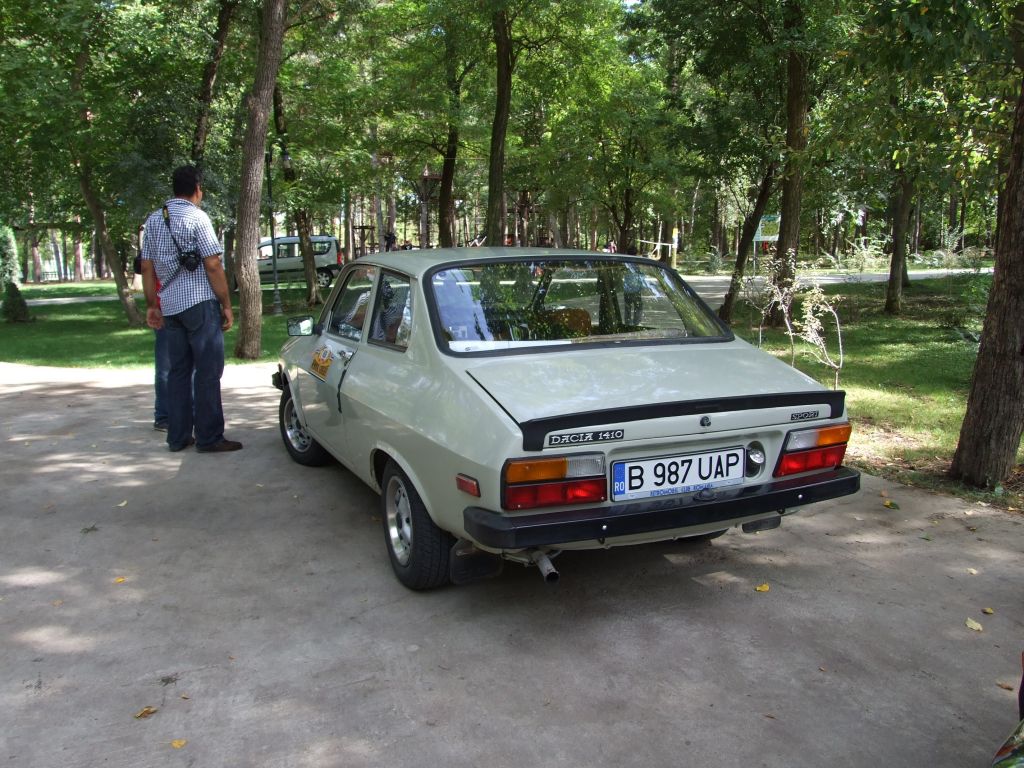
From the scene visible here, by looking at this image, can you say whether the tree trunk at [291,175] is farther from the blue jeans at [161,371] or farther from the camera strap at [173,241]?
the camera strap at [173,241]

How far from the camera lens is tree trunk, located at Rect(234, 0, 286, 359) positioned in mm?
10086

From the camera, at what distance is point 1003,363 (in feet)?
16.3

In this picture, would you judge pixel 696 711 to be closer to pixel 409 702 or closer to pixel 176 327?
Answer: pixel 409 702

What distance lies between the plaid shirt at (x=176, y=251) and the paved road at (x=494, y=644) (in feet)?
5.00

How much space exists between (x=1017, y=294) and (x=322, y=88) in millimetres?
16824

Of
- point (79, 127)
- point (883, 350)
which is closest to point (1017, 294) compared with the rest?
point (883, 350)

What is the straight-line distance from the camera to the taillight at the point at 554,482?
2895mm

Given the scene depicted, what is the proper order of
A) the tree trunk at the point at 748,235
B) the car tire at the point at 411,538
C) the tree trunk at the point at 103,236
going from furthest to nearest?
the tree trunk at the point at 103,236 < the tree trunk at the point at 748,235 < the car tire at the point at 411,538

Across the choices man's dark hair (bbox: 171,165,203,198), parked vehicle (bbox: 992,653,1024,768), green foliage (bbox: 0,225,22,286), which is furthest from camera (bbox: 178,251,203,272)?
green foliage (bbox: 0,225,22,286)

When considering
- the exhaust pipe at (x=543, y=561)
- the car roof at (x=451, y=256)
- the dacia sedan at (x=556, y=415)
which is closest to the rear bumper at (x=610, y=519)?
the dacia sedan at (x=556, y=415)

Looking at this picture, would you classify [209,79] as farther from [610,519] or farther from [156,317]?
[610,519]

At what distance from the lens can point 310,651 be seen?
3.20m

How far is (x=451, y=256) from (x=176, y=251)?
2.50m

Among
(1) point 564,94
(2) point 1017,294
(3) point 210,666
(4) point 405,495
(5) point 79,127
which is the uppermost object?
(1) point 564,94
